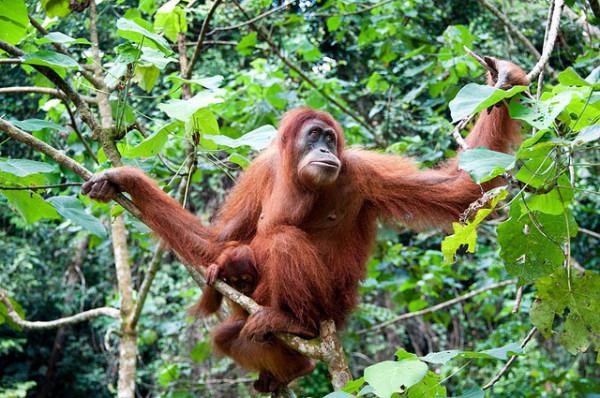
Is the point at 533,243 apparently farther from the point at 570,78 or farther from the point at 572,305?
the point at 570,78

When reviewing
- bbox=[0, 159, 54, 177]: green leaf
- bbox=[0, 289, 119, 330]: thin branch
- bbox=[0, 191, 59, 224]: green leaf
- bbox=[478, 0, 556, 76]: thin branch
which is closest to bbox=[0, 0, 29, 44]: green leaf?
bbox=[0, 159, 54, 177]: green leaf

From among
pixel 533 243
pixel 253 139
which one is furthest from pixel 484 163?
pixel 253 139

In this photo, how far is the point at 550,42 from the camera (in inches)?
114

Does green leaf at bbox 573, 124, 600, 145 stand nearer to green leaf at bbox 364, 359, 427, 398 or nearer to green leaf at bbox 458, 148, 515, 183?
green leaf at bbox 458, 148, 515, 183

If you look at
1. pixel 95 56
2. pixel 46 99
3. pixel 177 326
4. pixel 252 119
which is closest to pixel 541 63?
pixel 95 56

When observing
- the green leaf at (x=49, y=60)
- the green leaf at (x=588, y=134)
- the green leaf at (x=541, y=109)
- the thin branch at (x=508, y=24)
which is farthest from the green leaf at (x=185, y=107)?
the thin branch at (x=508, y=24)

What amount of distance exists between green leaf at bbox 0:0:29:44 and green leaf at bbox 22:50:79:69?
0.31 ft

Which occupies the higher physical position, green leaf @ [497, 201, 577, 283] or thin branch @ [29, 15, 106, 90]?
thin branch @ [29, 15, 106, 90]

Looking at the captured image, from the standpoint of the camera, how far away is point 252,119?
612 centimetres

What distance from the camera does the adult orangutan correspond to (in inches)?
142

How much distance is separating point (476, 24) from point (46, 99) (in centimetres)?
634

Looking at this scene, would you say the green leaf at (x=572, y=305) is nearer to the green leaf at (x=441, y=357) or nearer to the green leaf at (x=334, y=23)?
the green leaf at (x=441, y=357)

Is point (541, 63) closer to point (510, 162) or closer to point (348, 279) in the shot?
point (510, 162)

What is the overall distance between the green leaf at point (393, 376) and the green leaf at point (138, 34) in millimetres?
1775
